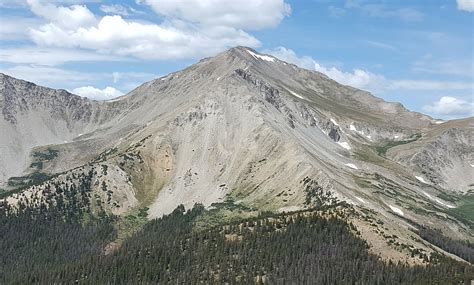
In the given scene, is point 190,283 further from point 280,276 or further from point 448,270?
point 448,270

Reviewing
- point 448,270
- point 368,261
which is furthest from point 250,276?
point 448,270

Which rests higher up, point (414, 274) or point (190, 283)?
point (414, 274)

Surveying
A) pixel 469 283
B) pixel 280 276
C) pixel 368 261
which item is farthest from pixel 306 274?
pixel 469 283

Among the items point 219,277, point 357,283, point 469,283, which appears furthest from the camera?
point 219,277

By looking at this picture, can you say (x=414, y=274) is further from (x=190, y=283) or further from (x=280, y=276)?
(x=190, y=283)

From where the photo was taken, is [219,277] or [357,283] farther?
[219,277]

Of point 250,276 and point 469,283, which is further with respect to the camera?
point 250,276

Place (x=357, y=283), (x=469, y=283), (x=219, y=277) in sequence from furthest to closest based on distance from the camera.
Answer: (x=219, y=277) < (x=357, y=283) < (x=469, y=283)

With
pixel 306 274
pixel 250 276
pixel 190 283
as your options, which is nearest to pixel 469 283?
pixel 306 274

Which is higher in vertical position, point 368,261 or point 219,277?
point 368,261
